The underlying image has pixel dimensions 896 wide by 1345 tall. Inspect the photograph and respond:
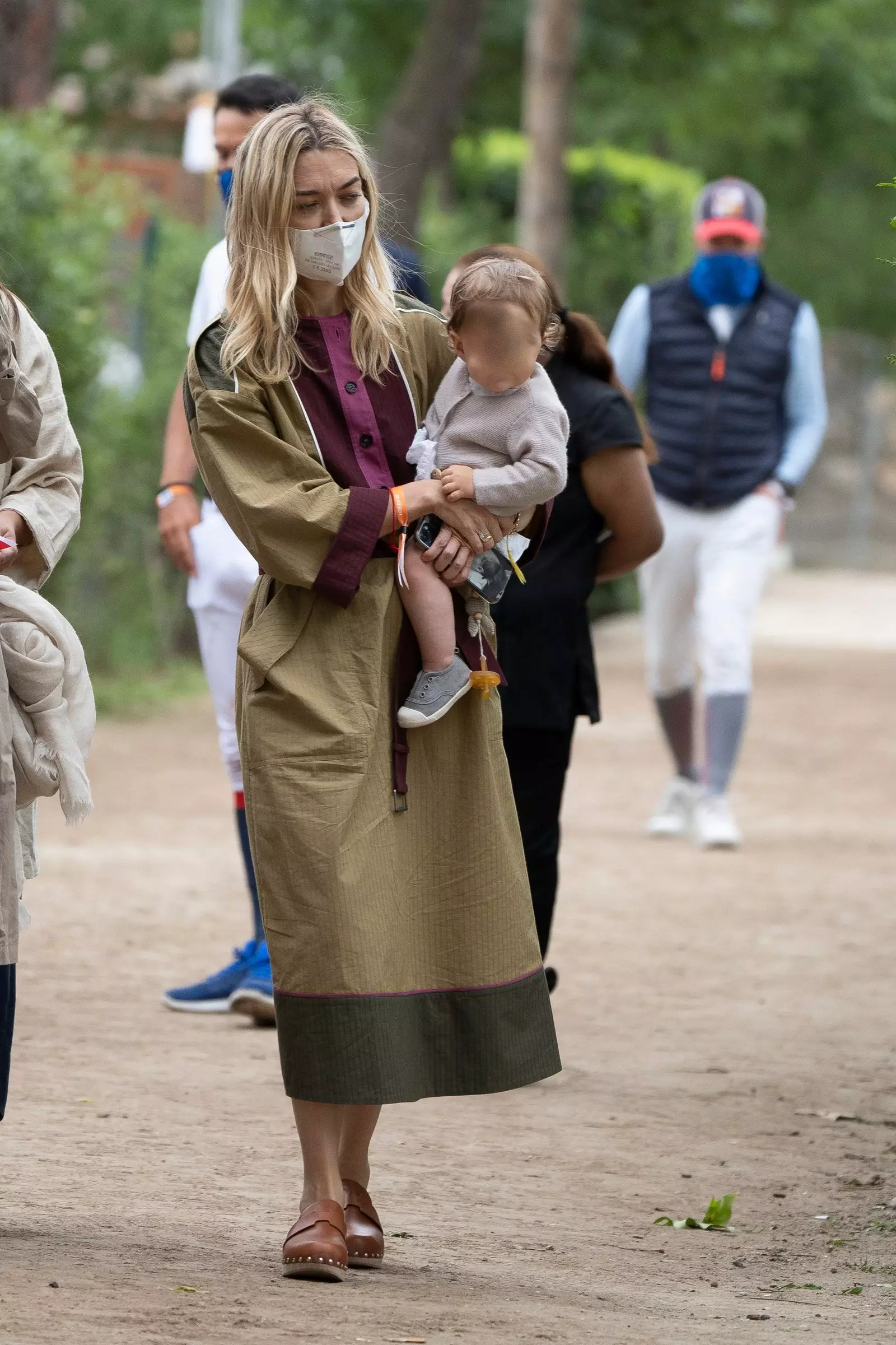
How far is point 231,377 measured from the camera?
3.78m

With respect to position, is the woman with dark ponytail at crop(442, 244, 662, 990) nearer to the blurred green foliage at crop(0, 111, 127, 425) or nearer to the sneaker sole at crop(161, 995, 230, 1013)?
the sneaker sole at crop(161, 995, 230, 1013)

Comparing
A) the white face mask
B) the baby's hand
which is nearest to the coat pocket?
the baby's hand

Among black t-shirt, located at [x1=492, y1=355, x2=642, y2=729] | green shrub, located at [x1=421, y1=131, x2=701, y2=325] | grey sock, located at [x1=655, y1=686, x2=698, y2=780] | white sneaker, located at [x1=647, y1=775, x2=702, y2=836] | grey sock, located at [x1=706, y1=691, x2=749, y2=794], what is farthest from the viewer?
green shrub, located at [x1=421, y1=131, x2=701, y2=325]

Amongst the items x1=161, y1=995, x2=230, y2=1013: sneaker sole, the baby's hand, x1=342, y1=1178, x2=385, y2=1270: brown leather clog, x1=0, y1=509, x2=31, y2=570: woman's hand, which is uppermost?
the baby's hand

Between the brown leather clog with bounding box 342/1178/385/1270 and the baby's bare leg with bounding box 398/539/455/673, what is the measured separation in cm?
93

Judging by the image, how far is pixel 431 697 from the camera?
3.78 m

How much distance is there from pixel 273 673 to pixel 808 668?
41.1 ft

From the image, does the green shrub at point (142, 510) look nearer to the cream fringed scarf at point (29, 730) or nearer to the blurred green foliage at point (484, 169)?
the blurred green foliage at point (484, 169)

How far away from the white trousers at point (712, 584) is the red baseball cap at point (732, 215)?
3.42 feet

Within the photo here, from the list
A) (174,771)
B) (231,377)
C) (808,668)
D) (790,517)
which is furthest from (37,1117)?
(790,517)

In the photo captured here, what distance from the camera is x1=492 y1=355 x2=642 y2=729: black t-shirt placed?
520 cm

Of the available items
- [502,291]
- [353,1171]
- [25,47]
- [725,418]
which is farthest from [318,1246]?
[25,47]

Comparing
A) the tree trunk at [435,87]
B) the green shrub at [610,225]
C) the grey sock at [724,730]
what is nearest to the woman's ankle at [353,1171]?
the grey sock at [724,730]

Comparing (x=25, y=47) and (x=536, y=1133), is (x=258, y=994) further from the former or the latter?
(x=25, y=47)
